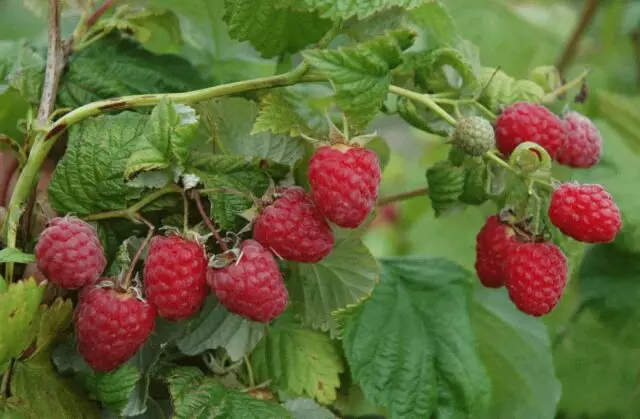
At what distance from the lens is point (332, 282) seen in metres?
0.75

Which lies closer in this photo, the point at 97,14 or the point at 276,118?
the point at 276,118

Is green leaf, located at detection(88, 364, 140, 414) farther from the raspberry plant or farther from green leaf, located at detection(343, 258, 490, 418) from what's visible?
green leaf, located at detection(343, 258, 490, 418)

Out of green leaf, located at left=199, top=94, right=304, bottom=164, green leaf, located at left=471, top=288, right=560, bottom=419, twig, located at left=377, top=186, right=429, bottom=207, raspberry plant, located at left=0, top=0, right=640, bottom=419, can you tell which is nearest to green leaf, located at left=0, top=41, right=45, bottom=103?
raspberry plant, located at left=0, top=0, right=640, bottom=419

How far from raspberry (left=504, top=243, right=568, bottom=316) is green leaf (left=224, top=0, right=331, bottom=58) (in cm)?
A: 25

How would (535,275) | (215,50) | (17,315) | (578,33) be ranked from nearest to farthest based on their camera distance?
(17,315) < (535,275) < (215,50) < (578,33)

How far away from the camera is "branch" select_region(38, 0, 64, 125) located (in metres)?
0.71

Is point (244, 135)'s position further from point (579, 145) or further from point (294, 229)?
point (579, 145)

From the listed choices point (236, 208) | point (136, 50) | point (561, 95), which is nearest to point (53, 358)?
point (236, 208)

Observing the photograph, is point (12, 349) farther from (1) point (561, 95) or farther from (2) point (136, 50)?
(1) point (561, 95)

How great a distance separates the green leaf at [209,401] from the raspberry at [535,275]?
8.6 inches

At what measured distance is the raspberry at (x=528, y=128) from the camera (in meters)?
0.72

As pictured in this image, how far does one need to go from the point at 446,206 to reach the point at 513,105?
113mm

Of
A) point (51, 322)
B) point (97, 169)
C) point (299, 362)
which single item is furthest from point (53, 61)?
point (299, 362)

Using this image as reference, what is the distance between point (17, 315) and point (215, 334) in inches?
7.4
